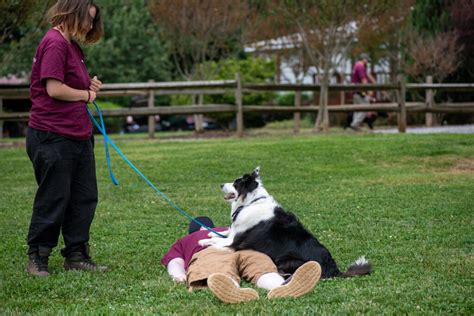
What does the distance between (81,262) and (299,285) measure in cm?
214

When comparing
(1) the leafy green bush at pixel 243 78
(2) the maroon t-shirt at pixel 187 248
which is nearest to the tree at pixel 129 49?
(1) the leafy green bush at pixel 243 78

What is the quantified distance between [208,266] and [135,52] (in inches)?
1133

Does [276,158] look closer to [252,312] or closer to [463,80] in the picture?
[252,312]

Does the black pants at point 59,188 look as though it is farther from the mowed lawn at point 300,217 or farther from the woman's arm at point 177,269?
the woman's arm at point 177,269

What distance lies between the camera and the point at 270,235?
5.82 meters

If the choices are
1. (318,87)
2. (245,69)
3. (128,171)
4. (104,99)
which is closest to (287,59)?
(245,69)

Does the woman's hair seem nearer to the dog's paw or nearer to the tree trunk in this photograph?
the dog's paw

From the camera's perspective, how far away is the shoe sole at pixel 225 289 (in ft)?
15.3

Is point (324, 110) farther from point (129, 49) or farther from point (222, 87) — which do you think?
point (129, 49)

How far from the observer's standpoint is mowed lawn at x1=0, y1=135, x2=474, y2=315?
16.0 ft

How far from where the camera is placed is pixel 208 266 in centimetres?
536

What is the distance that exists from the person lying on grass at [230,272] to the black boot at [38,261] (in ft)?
3.25

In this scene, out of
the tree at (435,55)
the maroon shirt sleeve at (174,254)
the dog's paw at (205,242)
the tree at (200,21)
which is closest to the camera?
the dog's paw at (205,242)

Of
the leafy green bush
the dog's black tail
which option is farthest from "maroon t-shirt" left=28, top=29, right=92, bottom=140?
the leafy green bush
